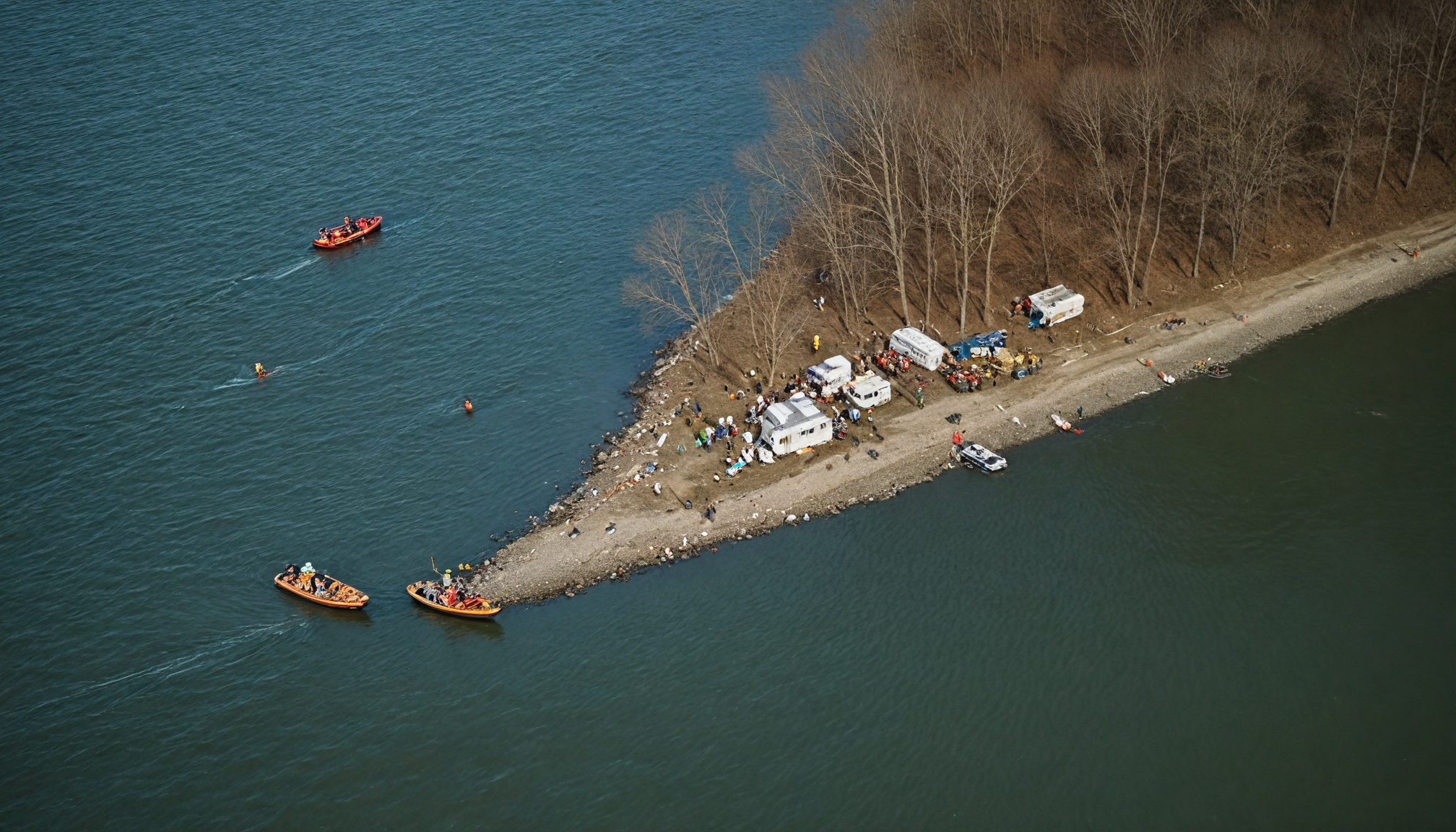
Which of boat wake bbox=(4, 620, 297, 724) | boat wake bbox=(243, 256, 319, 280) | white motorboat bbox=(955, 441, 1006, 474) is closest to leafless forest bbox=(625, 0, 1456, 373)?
white motorboat bbox=(955, 441, 1006, 474)

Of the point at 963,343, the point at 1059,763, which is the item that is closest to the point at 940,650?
the point at 1059,763

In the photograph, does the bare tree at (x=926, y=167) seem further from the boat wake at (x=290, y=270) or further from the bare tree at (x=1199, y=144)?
the boat wake at (x=290, y=270)

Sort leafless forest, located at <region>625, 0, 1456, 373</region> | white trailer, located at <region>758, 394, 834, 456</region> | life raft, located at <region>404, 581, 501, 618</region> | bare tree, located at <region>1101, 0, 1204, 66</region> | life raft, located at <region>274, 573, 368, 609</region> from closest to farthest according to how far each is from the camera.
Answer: life raft, located at <region>404, 581, 501, 618</region> → life raft, located at <region>274, 573, 368, 609</region> → white trailer, located at <region>758, 394, 834, 456</region> → leafless forest, located at <region>625, 0, 1456, 373</region> → bare tree, located at <region>1101, 0, 1204, 66</region>

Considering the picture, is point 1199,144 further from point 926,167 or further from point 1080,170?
point 926,167

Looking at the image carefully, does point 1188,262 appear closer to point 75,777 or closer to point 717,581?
point 717,581

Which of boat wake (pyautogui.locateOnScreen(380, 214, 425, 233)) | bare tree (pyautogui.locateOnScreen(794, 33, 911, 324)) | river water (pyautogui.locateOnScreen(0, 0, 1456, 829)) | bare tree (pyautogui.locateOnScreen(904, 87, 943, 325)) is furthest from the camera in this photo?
boat wake (pyautogui.locateOnScreen(380, 214, 425, 233))

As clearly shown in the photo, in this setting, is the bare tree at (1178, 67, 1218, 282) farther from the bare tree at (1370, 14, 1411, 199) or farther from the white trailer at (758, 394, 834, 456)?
the white trailer at (758, 394, 834, 456)

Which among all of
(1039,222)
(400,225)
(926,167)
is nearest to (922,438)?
(926,167)
